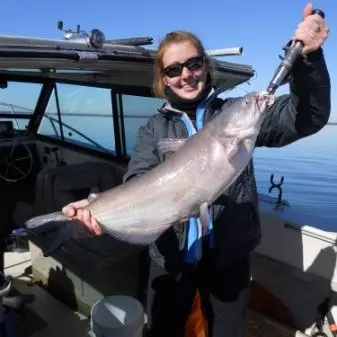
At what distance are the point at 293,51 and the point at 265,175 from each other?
1160 cm

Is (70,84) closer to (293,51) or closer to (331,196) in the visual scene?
(293,51)

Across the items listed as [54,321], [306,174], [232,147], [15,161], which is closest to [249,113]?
[232,147]

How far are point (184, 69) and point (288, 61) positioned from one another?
74 cm

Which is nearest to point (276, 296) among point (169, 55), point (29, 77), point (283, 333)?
point (283, 333)

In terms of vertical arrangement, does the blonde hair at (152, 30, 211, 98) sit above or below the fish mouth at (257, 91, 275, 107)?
above

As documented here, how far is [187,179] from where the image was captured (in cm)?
241

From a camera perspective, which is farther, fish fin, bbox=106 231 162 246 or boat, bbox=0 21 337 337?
boat, bbox=0 21 337 337

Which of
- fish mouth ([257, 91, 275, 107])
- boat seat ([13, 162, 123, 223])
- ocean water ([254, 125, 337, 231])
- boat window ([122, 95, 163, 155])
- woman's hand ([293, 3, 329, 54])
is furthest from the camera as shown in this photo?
ocean water ([254, 125, 337, 231])

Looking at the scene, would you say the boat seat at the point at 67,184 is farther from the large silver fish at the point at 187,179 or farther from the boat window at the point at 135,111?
the large silver fish at the point at 187,179

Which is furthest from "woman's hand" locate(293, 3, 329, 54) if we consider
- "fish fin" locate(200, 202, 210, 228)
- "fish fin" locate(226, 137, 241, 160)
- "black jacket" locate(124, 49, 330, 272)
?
"fish fin" locate(200, 202, 210, 228)

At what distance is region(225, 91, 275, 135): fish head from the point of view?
7.51 feet

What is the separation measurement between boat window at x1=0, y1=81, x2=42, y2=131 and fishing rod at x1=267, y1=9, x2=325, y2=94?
245 inches

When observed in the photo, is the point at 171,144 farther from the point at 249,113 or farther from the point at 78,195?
the point at 78,195

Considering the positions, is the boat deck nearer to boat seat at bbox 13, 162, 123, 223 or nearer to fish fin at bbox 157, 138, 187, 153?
boat seat at bbox 13, 162, 123, 223
